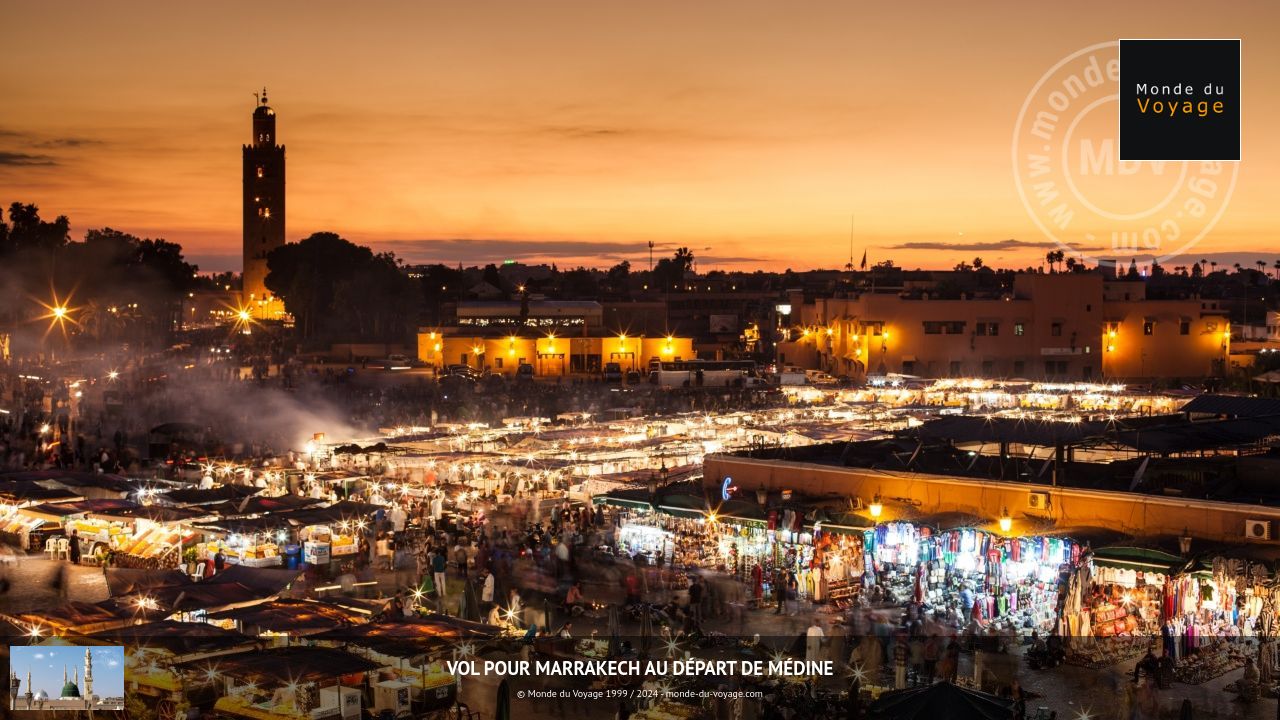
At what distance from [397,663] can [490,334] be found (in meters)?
54.1

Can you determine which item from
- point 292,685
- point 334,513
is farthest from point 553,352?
point 292,685

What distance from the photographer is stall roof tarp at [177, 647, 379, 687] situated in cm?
1051

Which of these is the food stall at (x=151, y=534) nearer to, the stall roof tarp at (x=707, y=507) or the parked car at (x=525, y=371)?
the stall roof tarp at (x=707, y=507)

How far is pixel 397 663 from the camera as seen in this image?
445 inches

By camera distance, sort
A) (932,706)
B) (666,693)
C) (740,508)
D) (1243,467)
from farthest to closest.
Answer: (740,508), (1243,467), (666,693), (932,706)

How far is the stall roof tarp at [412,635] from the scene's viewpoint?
1141 centimetres

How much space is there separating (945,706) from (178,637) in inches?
281

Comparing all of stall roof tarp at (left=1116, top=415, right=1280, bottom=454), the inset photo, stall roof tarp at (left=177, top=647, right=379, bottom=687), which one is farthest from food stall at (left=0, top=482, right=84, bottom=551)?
stall roof tarp at (left=1116, top=415, right=1280, bottom=454)

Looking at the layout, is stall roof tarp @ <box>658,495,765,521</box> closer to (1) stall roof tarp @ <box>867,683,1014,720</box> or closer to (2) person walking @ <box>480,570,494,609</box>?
(2) person walking @ <box>480,570,494,609</box>

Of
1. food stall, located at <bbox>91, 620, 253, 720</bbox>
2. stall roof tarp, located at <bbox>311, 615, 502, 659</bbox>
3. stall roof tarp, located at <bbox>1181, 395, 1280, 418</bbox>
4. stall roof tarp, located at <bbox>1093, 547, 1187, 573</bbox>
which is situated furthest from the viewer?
stall roof tarp, located at <bbox>1181, 395, 1280, 418</bbox>

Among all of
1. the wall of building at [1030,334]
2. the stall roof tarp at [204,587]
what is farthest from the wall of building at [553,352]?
the stall roof tarp at [204,587]

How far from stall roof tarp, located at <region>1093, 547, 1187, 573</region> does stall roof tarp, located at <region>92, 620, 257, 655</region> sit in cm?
898

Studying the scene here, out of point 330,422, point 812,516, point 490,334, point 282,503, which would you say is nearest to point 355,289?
point 490,334

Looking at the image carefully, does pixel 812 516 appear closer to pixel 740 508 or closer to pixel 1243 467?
pixel 740 508
